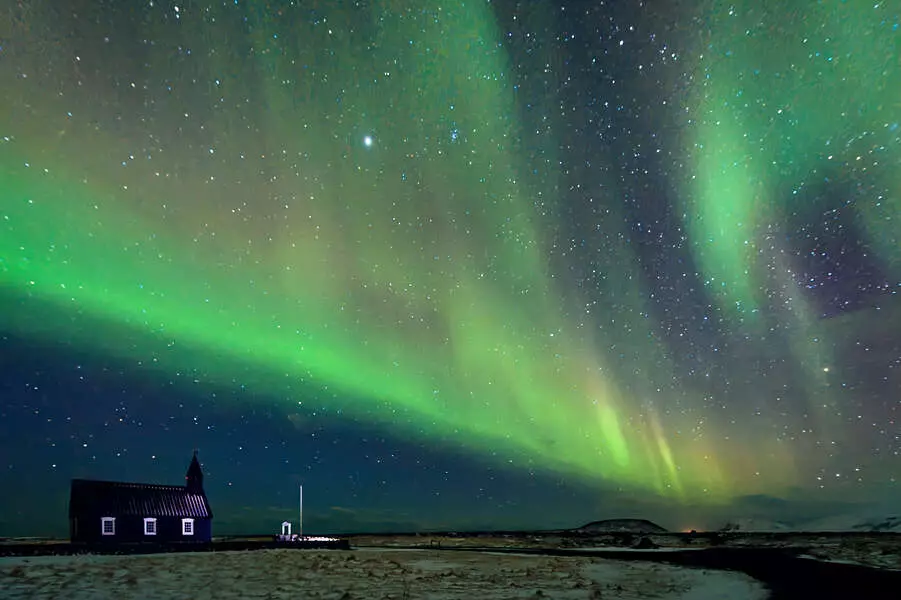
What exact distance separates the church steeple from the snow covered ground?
1642 centimetres

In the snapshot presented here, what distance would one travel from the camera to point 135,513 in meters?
49.4

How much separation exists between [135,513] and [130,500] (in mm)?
1087

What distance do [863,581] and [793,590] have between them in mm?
9529

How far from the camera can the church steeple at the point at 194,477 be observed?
57312 millimetres

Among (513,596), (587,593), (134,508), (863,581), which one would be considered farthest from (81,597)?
(863,581)

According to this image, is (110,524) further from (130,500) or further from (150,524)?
(150,524)

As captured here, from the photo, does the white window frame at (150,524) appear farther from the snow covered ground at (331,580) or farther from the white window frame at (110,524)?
the snow covered ground at (331,580)

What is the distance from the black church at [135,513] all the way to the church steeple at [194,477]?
166cm

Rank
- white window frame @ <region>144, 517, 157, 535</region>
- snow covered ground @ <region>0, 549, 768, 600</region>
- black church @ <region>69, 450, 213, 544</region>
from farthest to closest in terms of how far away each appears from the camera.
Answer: white window frame @ <region>144, 517, 157, 535</region>, black church @ <region>69, 450, 213, 544</region>, snow covered ground @ <region>0, 549, 768, 600</region>

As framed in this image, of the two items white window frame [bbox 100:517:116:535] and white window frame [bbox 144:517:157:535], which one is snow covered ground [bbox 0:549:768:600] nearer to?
white window frame [bbox 100:517:116:535]

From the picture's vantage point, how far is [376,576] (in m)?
31.6

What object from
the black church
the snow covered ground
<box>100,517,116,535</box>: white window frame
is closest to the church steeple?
the black church

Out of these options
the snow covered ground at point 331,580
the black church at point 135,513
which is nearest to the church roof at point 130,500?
the black church at point 135,513

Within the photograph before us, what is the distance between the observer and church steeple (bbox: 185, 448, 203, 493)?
5731 cm
